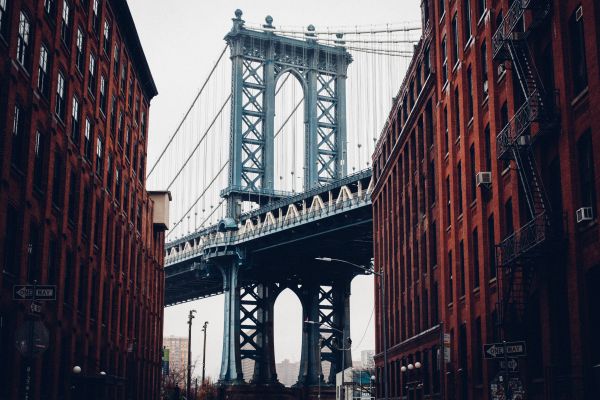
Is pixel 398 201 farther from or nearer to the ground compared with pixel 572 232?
farther from the ground

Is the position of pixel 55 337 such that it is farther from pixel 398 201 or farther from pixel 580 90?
pixel 398 201

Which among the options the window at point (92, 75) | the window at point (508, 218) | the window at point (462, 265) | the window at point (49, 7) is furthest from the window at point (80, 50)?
the window at point (508, 218)

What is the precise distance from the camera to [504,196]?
118 feet

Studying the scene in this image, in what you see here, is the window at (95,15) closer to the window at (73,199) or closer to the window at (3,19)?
the window at (73,199)

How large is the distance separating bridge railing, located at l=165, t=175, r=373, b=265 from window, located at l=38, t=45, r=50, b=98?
48623 mm

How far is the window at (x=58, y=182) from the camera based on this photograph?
40.4m

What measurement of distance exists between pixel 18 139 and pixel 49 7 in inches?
298

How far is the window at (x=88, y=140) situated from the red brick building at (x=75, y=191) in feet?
0.19

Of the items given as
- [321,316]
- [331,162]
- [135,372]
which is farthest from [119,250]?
[321,316]

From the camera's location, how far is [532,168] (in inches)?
1235

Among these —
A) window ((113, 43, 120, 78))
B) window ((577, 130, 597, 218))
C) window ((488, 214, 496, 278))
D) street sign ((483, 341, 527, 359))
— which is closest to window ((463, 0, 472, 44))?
window ((488, 214, 496, 278))

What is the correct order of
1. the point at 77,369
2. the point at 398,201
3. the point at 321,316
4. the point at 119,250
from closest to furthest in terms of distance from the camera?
1. the point at 77,369
2. the point at 119,250
3. the point at 398,201
4. the point at 321,316

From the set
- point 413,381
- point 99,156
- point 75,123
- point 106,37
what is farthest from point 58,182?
point 413,381

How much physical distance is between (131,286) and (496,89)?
1360 inches
